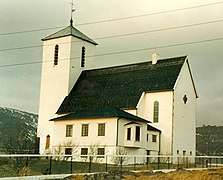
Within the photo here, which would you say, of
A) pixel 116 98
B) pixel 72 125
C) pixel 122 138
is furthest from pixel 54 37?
pixel 122 138

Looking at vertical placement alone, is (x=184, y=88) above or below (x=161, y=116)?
above

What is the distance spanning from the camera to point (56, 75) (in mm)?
62375

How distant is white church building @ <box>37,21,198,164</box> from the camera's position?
45.9 metres

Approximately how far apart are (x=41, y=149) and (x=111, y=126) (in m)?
17.1

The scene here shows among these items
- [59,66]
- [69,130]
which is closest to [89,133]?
[69,130]

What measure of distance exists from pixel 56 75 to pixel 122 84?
1142 cm

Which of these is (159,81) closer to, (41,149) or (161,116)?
(161,116)

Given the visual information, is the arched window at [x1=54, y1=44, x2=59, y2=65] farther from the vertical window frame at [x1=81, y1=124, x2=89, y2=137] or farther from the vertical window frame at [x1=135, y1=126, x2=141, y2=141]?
the vertical window frame at [x1=135, y1=126, x2=141, y2=141]

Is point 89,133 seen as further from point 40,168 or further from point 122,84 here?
point 40,168

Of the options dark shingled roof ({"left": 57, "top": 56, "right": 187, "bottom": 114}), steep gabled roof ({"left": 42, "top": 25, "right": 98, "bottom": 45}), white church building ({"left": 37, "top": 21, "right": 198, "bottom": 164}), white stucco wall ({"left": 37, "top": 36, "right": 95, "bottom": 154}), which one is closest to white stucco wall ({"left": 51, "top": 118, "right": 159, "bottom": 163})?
white church building ({"left": 37, "top": 21, "right": 198, "bottom": 164})

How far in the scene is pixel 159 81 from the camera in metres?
52.7

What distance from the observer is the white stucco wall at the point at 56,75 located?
198 feet

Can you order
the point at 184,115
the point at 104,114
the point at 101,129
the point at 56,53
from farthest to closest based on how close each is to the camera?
the point at 56,53 → the point at 184,115 → the point at 101,129 → the point at 104,114

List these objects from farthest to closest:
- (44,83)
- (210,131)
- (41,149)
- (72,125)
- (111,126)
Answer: (210,131) < (44,83) < (41,149) < (72,125) < (111,126)
